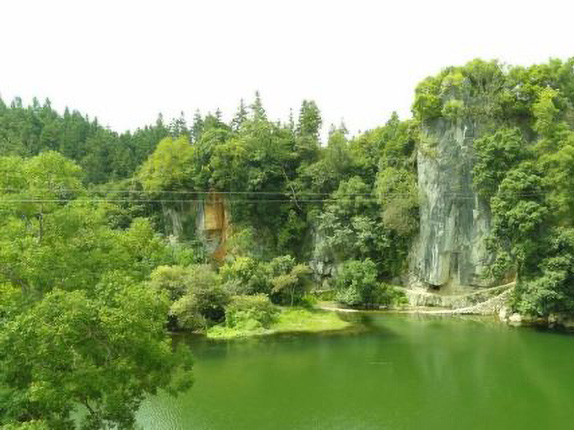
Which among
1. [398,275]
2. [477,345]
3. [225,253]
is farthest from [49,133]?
[477,345]


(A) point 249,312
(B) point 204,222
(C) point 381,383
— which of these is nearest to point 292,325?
(A) point 249,312

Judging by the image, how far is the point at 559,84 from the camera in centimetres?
2947

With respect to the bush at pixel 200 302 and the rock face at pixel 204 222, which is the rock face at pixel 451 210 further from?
the rock face at pixel 204 222

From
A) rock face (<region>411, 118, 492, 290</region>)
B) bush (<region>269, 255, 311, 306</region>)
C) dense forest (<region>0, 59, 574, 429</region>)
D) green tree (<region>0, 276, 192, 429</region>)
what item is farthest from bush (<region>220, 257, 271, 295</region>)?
green tree (<region>0, 276, 192, 429</region>)

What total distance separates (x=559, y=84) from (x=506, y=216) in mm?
8835

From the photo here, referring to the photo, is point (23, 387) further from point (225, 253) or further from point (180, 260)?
point (225, 253)

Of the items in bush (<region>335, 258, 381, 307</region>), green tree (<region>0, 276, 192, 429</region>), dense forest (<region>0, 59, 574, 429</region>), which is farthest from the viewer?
bush (<region>335, 258, 381, 307</region>)

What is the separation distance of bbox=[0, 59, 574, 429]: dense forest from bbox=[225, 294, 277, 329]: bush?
0.07m

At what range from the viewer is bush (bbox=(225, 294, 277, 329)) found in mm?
25766

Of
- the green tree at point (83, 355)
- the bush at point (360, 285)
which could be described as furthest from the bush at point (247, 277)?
the green tree at point (83, 355)

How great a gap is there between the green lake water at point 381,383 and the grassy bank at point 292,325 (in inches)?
45.8

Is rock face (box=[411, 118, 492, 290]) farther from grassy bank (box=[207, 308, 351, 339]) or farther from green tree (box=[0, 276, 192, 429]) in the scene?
green tree (box=[0, 276, 192, 429])

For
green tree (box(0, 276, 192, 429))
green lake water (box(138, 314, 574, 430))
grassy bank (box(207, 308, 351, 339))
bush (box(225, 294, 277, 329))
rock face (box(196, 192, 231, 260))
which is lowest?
green lake water (box(138, 314, 574, 430))

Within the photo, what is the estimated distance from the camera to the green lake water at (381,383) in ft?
45.4
